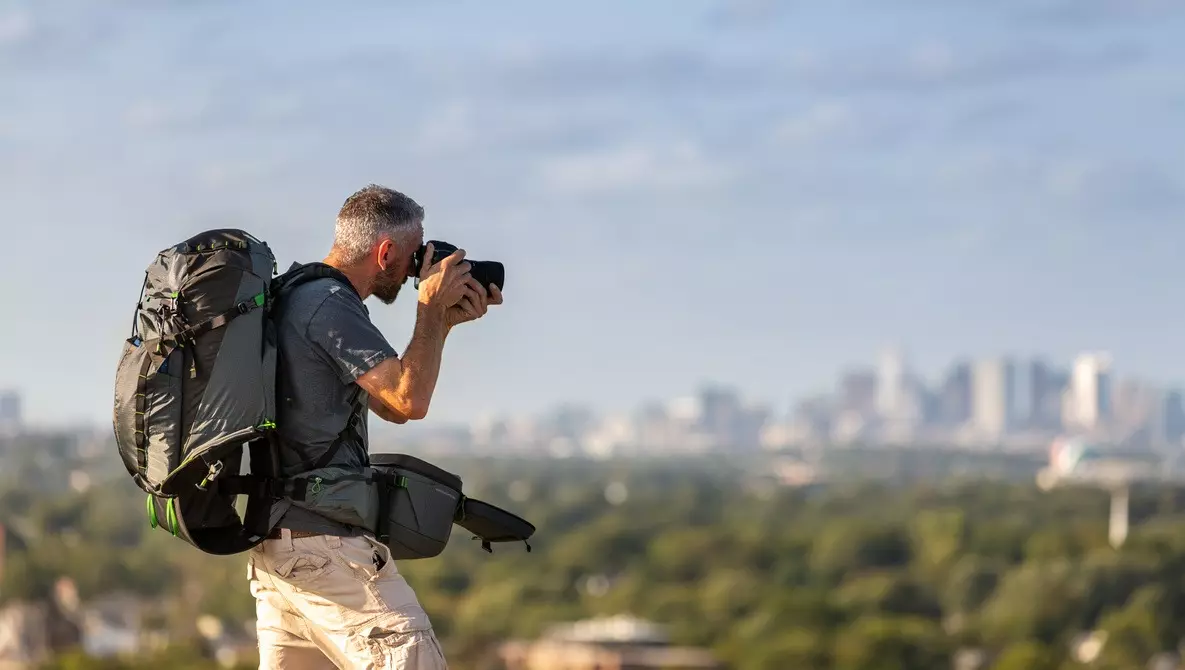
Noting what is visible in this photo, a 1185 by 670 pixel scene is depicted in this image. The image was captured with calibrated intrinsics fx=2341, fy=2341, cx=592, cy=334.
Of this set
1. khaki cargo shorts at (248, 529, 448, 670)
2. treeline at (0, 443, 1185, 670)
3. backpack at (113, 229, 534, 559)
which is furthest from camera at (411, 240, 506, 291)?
treeline at (0, 443, 1185, 670)

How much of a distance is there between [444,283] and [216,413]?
744 mm

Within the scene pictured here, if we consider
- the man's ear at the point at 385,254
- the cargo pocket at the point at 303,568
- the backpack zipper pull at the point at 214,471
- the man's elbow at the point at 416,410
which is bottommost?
the cargo pocket at the point at 303,568

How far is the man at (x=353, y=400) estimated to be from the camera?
6.28 m

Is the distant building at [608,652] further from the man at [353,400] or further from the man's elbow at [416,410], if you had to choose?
the man's elbow at [416,410]

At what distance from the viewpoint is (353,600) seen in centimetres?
636

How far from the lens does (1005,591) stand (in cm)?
10538

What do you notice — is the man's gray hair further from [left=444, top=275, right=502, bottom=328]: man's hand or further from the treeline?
the treeline

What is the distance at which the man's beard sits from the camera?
658 cm

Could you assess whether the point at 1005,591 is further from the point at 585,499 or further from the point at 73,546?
the point at 585,499

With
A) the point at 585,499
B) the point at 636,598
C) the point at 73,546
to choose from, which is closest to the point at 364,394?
the point at 636,598

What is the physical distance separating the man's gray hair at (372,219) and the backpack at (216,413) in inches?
10.5

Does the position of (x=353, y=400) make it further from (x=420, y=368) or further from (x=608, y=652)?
(x=608, y=652)

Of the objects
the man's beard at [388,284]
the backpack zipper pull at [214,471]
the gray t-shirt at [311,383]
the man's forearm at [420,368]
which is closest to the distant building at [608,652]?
the man's beard at [388,284]

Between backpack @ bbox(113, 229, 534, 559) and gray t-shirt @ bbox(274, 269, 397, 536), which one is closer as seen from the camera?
backpack @ bbox(113, 229, 534, 559)
